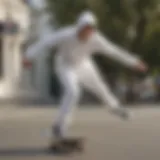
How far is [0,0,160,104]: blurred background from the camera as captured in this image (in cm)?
2159

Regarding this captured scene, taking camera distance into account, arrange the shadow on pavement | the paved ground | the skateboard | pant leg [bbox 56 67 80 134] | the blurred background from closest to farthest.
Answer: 1. the paved ground
2. the shadow on pavement
3. the skateboard
4. pant leg [bbox 56 67 80 134]
5. the blurred background

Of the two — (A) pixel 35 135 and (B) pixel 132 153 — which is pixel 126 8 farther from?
(B) pixel 132 153

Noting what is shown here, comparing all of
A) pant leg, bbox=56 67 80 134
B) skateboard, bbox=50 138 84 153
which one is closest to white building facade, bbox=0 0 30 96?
pant leg, bbox=56 67 80 134

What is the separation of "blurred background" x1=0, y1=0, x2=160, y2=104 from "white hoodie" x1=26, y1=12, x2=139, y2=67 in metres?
13.6

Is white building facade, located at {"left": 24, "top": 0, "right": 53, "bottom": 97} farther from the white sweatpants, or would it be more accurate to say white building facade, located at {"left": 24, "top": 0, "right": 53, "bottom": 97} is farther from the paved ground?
the white sweatpants

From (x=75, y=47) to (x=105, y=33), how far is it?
44.7ft

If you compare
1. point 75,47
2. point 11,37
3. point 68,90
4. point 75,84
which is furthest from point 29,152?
point 11,37

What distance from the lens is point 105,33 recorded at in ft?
70.2

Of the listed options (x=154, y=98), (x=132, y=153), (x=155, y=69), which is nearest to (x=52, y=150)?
(x=132, y=153)

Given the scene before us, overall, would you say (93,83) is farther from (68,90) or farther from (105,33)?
(105,33)

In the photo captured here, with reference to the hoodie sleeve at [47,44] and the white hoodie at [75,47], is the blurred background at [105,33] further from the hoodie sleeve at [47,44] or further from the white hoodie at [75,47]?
the hoodie sleeve at [47,44]

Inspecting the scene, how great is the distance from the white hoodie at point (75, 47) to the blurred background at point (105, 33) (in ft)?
44.5

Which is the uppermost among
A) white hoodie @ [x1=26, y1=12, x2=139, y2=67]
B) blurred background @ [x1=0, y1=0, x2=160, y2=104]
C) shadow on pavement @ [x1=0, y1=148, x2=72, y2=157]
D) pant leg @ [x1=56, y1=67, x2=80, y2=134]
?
blurred background @ [x1=0, y1=0, x2=160, y2=104]

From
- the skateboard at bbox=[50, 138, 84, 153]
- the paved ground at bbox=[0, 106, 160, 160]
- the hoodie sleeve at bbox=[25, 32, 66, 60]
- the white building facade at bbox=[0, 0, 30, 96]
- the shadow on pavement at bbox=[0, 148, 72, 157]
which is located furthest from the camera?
the white building facade at bbox=[0, 0, 30, 96]
